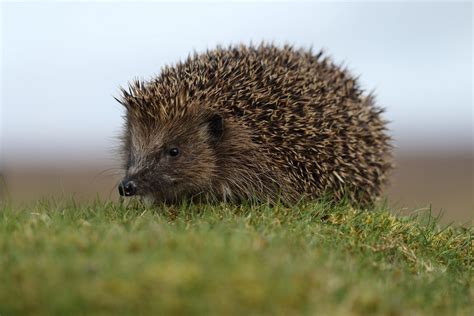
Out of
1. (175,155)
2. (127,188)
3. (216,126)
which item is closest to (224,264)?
(127,188)

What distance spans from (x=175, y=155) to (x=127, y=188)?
102cm

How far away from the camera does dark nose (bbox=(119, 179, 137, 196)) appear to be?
9.20 meters

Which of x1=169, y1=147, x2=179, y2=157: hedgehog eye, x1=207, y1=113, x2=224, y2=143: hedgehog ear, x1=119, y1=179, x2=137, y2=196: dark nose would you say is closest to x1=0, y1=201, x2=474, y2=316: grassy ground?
x1=119, y1=179, x2=137, y2=196: dark nose

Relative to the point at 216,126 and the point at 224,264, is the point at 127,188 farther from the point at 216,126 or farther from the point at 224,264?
the point at 224,264

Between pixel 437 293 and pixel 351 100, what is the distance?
530 centimetres

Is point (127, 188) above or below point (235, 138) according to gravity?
below

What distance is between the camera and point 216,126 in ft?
33.0

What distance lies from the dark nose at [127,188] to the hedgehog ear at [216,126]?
4.82 ft

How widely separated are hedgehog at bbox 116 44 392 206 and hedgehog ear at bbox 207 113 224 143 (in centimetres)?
1

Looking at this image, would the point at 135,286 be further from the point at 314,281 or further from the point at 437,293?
the point at 437,293

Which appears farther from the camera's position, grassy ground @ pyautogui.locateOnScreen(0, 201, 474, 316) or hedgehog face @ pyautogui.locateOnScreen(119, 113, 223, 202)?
hedgehog face @ pyautogui.locateOnScreen(119, 113, 223, 202)

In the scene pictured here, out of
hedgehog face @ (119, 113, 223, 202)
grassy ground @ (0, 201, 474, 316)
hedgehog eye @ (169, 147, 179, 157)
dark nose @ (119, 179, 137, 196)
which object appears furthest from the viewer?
hedgehog eye @ (169, 147, 179, 157)

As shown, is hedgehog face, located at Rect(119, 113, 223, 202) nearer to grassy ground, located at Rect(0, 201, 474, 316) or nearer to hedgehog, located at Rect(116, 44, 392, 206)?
hedgehog, located at Rect(116, 44, 392, 206)

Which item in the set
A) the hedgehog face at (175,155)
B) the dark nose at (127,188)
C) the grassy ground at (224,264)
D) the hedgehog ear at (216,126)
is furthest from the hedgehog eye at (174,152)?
the grassy ground at (224,264)
